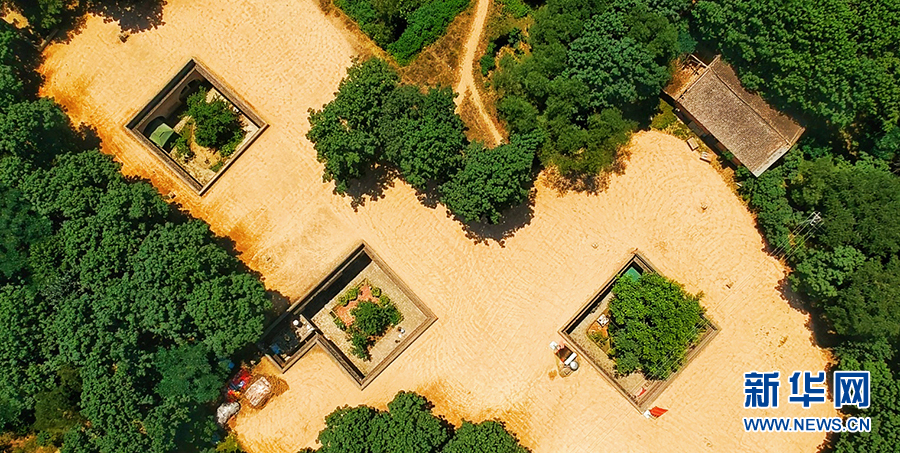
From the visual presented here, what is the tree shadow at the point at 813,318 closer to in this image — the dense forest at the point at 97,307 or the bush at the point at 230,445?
the dense forest at the point at 97,307

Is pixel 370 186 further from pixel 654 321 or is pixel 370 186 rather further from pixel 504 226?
pixel 654 321

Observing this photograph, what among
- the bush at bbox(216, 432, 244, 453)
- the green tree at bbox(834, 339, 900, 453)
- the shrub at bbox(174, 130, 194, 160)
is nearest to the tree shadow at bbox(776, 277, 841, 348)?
the green tree at bbox(834, 339, 900, 453)

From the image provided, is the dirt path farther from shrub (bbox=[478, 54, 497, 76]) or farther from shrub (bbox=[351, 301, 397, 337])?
shrub (bbox=[351, 301, 397, 337])

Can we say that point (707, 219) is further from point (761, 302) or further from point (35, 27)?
point (35, 27)

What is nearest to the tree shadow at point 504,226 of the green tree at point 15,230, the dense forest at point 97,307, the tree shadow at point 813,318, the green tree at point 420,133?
the green tree at point 420,133

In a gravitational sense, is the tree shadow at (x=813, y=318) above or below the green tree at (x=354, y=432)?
above

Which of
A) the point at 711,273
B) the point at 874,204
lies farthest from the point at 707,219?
the point at 874,204
